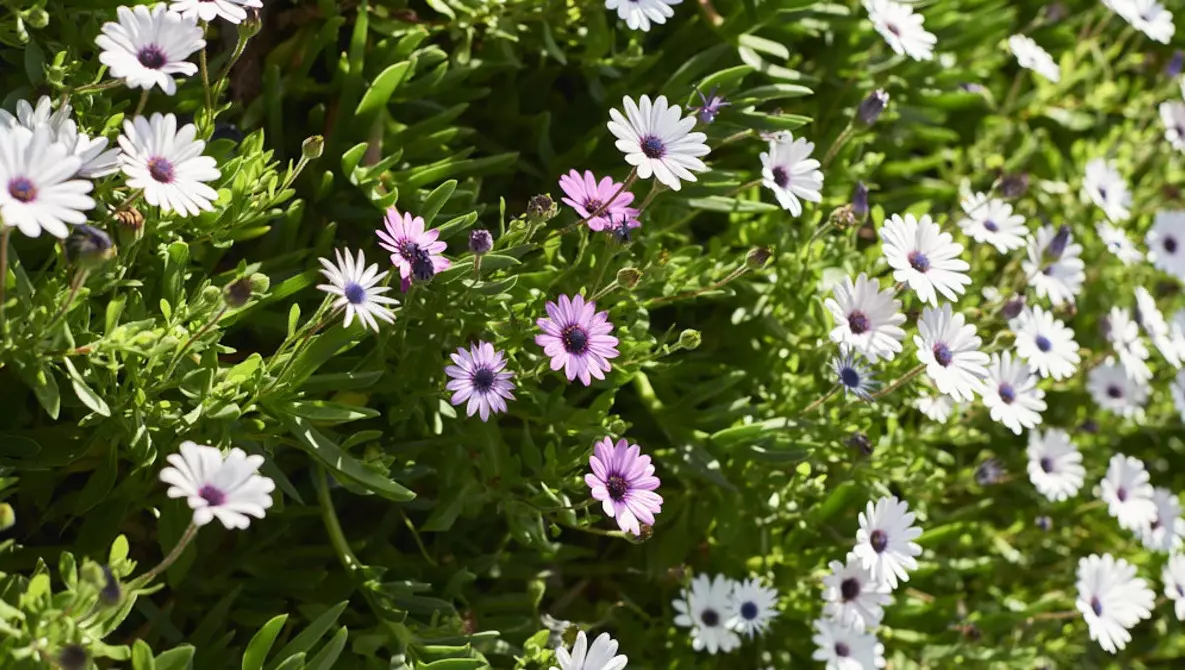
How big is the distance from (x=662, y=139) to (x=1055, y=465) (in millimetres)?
1232

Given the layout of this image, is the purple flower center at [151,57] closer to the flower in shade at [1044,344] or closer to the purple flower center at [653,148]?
the purple flower center at [653,148]

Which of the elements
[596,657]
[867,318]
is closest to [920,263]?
[867,318]

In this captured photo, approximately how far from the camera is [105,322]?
1584 millimetres

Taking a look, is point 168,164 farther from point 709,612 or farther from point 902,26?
point 902,26

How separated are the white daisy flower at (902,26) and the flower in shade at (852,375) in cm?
63

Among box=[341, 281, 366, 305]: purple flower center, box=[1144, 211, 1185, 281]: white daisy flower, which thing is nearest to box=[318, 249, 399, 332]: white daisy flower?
box=[341, 281, 366, 305]: purple flower center

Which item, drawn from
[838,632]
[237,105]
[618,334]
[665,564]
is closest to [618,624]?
[665,564]

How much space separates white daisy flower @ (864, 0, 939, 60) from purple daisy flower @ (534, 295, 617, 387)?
0.90 metres

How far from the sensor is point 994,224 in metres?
2.31

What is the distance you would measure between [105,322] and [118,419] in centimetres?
13

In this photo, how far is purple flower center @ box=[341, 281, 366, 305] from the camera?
1581 mm

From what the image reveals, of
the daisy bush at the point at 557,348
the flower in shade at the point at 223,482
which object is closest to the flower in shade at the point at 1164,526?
the daisy bush at the point at 557,348

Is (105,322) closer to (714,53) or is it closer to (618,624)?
(618,624)

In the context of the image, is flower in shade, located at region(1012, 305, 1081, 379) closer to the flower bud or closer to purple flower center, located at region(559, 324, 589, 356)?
the flower bud
